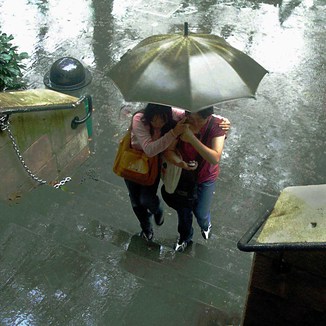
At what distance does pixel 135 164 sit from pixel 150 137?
0.30 m

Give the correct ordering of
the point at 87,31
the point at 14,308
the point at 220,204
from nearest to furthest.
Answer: the point at 14,308
the point at 220,204
the point at 87,31

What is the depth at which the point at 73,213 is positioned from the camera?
5.04 m

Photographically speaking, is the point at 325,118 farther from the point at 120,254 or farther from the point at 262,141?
the point at 120,254

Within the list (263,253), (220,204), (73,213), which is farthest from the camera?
(220,204)

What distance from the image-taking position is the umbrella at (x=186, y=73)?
364cm

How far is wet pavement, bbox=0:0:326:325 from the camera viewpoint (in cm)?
384

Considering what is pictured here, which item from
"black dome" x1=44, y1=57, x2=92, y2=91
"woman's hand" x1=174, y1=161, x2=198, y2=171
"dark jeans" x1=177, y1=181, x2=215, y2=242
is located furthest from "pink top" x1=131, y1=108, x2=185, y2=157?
"black dome" x1=44, y1=57, x2=92, y2=91

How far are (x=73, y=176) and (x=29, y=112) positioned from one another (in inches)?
62.0

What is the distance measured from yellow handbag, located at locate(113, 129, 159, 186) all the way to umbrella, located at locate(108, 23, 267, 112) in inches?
20.3

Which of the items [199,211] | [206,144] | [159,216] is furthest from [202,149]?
[159,216]

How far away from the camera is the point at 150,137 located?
3949mm

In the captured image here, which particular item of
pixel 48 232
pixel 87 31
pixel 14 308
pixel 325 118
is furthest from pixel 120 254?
pixel 87 31

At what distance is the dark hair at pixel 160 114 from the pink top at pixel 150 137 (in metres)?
0.04

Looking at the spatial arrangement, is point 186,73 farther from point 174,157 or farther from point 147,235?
point 147,235
